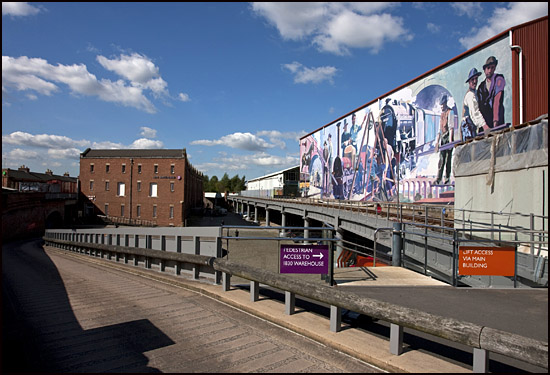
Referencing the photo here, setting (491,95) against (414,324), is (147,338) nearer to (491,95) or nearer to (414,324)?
(414,324)

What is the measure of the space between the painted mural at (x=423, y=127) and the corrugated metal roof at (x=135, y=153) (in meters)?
28.4

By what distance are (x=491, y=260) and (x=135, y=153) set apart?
2462 inches

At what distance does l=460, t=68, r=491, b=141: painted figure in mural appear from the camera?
86.0 feet

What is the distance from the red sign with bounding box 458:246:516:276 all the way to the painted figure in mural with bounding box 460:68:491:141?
2191 cm

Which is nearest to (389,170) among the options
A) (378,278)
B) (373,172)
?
(373,172)

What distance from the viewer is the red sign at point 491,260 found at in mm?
7293

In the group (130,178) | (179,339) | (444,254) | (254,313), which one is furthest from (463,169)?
(130,178)

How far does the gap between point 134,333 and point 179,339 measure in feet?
2.57

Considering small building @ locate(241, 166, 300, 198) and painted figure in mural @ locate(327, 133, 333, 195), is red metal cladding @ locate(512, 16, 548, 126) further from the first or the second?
small building @ locate(241, 166, 300, 198)

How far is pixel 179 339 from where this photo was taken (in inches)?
196

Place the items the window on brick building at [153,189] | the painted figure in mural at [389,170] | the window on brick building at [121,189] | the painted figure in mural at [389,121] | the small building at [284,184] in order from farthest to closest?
the small building at [284,184] < the window on brick building at [121,189] < the window on brick building at [153,189] < the painted figure in mural at [389,121] < the painted figure in mural at [389,170]

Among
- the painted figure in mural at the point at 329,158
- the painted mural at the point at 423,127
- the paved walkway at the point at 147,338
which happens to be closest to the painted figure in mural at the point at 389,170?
the painted mural at the point at 423,127

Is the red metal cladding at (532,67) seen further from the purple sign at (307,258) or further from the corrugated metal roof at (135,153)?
the corrugated metal roof at (135,153)

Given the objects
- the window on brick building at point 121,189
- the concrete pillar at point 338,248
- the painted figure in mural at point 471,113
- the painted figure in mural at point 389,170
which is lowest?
the concrete pillar at point 338,248
